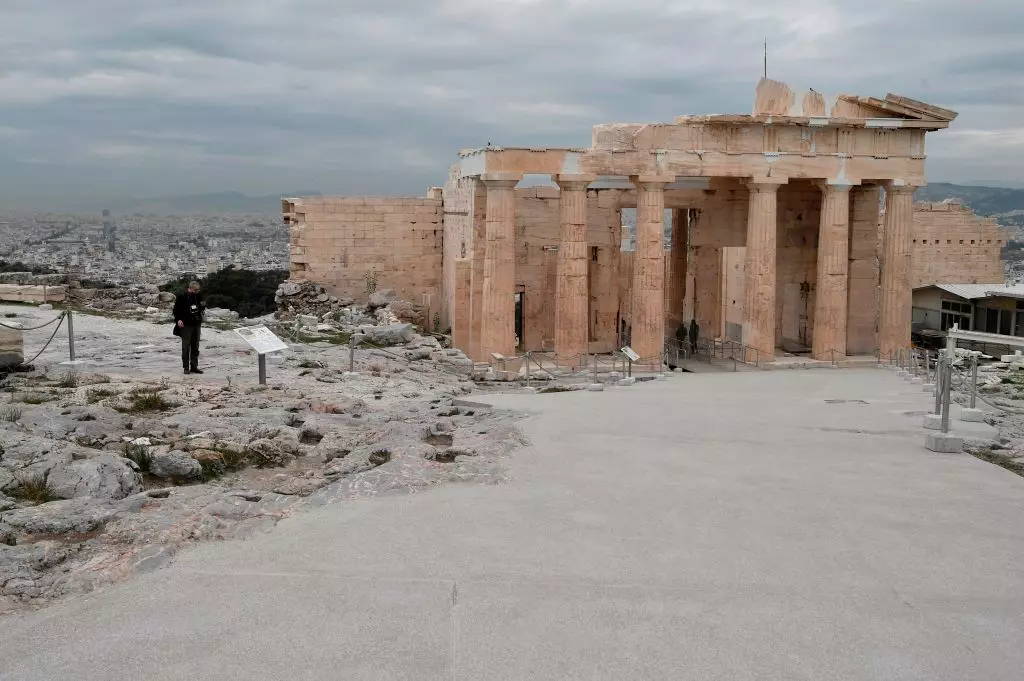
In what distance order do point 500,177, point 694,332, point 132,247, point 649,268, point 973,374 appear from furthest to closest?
point 132,247, point 694,332, point 649,268, point 500,177, point 973,374

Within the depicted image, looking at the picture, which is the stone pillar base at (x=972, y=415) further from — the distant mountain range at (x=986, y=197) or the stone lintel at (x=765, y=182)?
the distant mountain range at (x=986, y=197)

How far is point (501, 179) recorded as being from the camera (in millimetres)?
22531

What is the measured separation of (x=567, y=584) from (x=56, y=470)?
15.5 ft

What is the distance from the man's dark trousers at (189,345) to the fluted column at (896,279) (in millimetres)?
17746

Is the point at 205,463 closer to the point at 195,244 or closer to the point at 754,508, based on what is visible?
the point at 754,508

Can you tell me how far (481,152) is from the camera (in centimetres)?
2280

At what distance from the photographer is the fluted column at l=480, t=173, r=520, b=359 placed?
2269cm

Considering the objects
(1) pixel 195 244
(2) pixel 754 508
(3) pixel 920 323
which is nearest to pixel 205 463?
(2) pixel 754 508

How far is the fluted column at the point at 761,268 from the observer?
24172 millimetres

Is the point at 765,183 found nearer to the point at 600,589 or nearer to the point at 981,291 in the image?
the point at 981,291

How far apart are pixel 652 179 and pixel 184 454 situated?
16360mm

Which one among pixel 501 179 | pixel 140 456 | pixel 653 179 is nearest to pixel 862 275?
pixel 653 179

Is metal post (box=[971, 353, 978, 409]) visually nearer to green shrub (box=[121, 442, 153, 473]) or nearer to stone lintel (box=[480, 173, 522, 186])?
green shrub (box=[121, 442, 153, 473])

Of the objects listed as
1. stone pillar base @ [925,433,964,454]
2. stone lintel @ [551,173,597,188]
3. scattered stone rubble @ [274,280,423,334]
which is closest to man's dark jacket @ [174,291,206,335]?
stone lintel @ [551,173,597,188]
